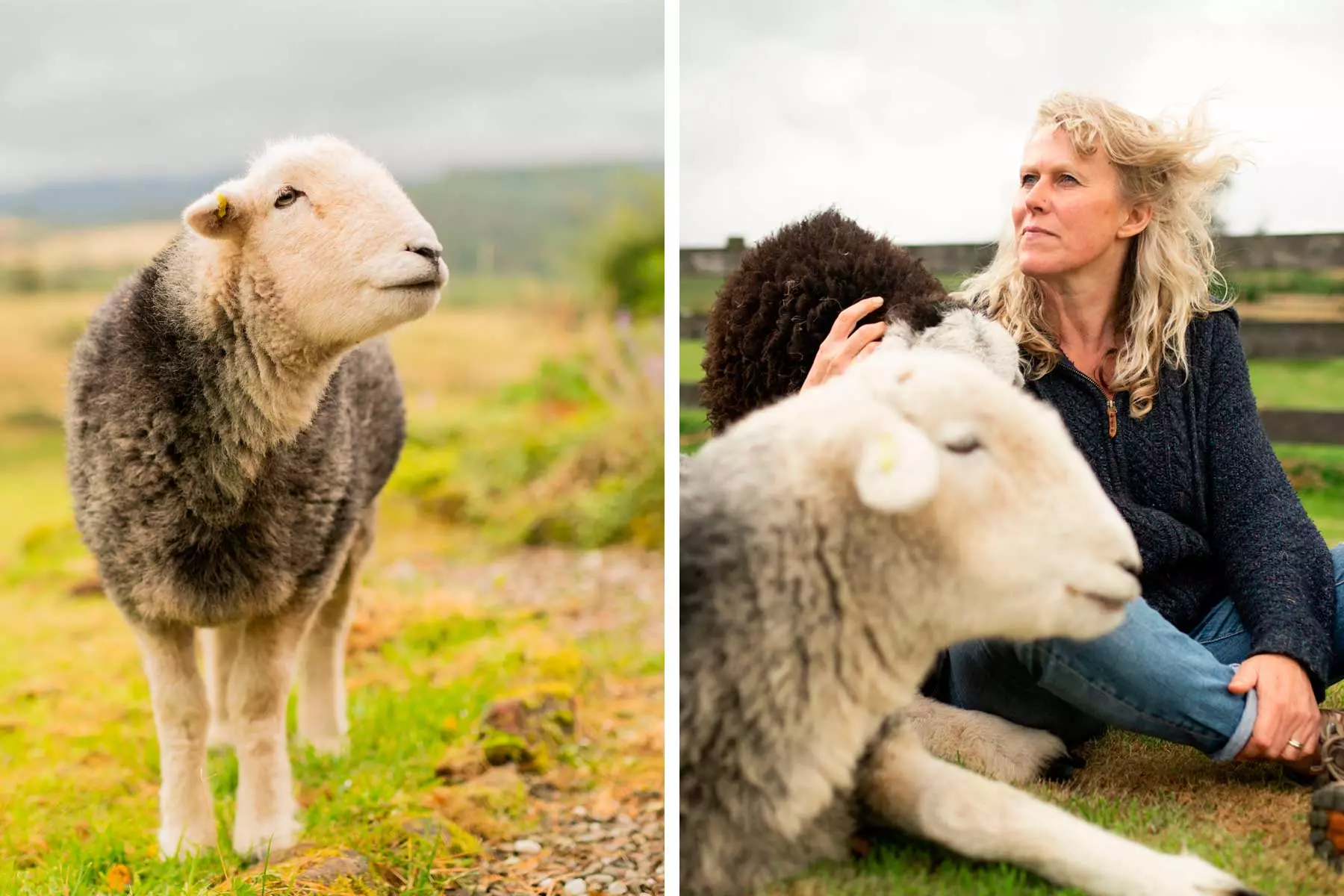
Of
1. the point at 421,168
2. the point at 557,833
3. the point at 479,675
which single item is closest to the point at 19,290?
the point at 421,168

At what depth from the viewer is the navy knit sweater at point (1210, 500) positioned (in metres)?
2.25

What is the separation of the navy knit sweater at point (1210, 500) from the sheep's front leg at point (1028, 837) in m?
0.63

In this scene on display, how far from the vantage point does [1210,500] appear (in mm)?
2344

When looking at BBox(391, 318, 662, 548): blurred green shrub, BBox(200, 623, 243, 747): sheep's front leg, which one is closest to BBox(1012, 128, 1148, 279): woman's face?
BBox(200, 623, 243, 747): sheep's front leg

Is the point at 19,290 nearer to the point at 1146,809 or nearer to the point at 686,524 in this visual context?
the point at 686,524

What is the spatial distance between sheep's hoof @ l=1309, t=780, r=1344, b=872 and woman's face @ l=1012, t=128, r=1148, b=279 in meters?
1.04

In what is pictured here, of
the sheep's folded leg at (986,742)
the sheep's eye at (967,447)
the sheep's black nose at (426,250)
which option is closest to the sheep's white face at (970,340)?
the sheep's eye at (967,447)

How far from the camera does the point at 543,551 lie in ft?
20.8

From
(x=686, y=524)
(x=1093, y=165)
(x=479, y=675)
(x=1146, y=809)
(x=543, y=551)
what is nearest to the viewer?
(x=686, y=524)

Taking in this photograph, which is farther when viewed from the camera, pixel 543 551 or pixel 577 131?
pixel 577 131

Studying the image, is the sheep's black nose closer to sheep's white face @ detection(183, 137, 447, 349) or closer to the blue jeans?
sheep's white face @ detection(183, 137, 447, 349)

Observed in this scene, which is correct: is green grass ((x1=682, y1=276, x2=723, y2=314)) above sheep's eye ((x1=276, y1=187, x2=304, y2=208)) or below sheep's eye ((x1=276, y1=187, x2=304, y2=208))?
below

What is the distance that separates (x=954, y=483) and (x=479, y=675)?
314 cm

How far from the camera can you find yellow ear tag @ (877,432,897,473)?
1678 mm
